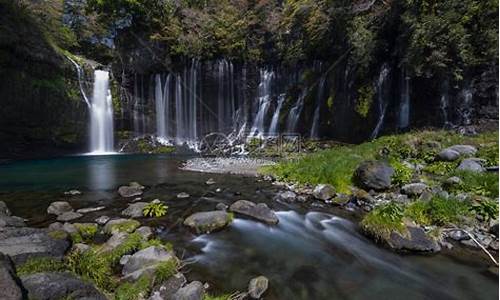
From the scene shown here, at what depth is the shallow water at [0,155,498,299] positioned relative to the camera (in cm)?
466

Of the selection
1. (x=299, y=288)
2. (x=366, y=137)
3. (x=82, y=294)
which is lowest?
(x=299, y=288)

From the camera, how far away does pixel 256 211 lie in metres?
8.02

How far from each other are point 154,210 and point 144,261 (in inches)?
132

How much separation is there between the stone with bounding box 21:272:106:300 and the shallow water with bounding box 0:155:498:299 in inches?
66.3

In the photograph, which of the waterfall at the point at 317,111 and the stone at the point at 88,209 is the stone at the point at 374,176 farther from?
the waterfall at the point at 317,111

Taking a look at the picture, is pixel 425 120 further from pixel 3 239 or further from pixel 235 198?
pixel 3 239

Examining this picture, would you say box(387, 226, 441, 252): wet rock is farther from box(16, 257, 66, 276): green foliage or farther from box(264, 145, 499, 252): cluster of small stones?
box(16, 257, 66, 276): green foliage

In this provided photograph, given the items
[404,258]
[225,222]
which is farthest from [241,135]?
[404,258]

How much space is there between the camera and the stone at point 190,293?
4.04m

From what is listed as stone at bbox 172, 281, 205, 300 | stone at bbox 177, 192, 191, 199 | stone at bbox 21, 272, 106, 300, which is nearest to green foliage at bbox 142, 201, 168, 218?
stone at bbox 177, 192, 191, 199

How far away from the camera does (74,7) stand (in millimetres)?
29469

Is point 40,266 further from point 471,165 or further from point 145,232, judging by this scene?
point 471,165

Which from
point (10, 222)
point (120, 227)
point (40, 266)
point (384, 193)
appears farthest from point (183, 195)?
point (384, 193)

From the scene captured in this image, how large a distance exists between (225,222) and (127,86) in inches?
1037
